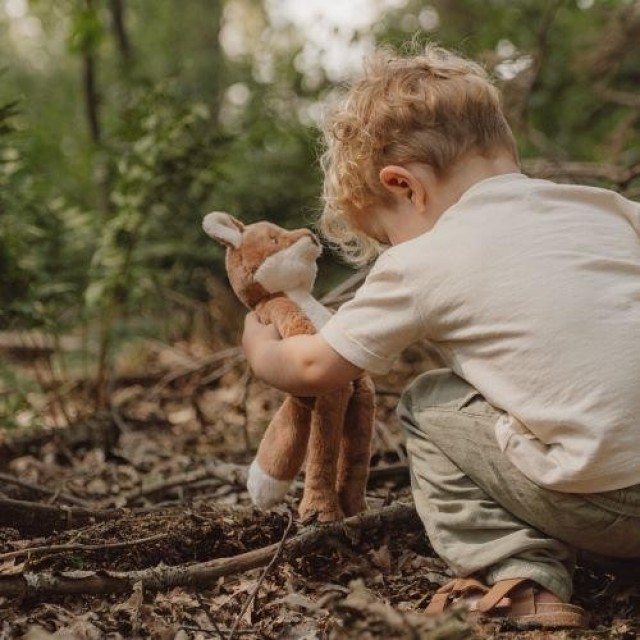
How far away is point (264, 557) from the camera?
2332 millimetres

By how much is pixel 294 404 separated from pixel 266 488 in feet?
0.83

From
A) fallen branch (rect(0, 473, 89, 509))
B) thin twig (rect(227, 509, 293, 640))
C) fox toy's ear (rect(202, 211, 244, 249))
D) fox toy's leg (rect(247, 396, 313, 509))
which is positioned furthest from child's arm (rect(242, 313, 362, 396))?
fallen branch (rect(0, 473, 89, 509))

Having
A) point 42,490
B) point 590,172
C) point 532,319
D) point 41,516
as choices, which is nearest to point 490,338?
point 532,319

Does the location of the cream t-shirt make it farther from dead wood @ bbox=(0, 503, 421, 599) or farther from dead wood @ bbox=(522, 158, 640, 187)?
dead wood @ bbox=(522, 158, 640, 187)

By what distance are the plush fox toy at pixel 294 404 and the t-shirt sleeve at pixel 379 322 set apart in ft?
0.80

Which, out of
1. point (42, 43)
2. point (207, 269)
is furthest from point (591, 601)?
point (42, 43)

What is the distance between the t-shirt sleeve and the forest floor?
0.58 m

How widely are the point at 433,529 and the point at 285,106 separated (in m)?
6.06

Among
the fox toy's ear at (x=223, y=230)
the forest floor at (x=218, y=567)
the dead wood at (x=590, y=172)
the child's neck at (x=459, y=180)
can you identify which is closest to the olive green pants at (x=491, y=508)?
the forest floor at (x=218, y=567)

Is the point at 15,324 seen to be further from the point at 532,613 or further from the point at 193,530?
the point at 532,613

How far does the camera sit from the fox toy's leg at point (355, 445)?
256cm

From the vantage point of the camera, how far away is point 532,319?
2020 millimetres

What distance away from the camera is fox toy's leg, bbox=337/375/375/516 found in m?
2.56

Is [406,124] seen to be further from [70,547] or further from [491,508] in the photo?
[70,547]
